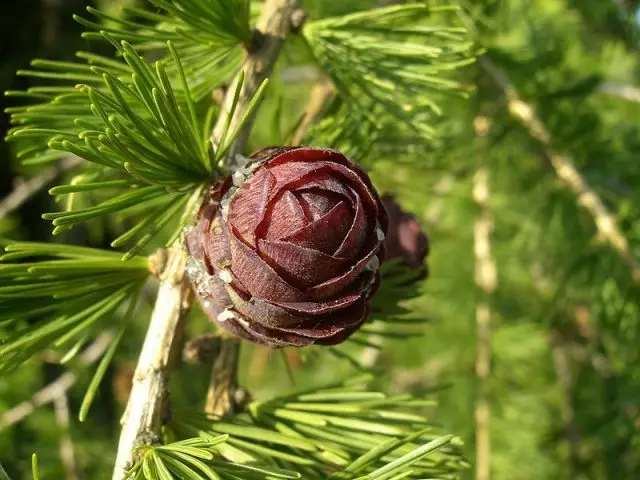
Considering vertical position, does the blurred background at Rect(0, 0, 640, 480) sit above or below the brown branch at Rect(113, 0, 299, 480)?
below

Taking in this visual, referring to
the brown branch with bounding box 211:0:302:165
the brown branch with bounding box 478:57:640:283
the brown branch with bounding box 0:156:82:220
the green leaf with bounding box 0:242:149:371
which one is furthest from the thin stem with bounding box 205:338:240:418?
the brown branch with bounding box 0:156:82:220

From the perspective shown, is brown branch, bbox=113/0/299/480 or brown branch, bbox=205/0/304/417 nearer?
brown branch, bbox=113/0/299/480

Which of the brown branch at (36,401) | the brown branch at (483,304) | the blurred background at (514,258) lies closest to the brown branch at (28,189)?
the blurred background at (514,258)

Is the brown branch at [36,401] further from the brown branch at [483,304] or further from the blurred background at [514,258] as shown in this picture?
the brown branch at [483,304]

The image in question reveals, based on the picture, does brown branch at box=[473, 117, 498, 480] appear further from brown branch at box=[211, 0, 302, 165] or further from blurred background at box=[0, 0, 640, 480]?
brown branch at box=[211, 0, 302, 165]

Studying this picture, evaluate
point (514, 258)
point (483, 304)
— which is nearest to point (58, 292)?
point (483, 304)

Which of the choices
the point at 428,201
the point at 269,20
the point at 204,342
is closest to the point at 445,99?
the point at 428,201

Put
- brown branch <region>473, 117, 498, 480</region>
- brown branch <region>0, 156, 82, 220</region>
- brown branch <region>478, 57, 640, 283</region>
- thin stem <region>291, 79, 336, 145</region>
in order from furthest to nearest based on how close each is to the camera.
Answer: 1. brown branch <region>0, 156, 82, 220</region>
2. brown branch <region>473, 117, 498, 480</region>
3. brown branch <region>478, 57, 640, 283</region>
4. thin stem <region>291, 79, 336, 145</region>

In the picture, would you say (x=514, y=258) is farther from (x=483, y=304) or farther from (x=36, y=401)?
(x=36, y=401)
